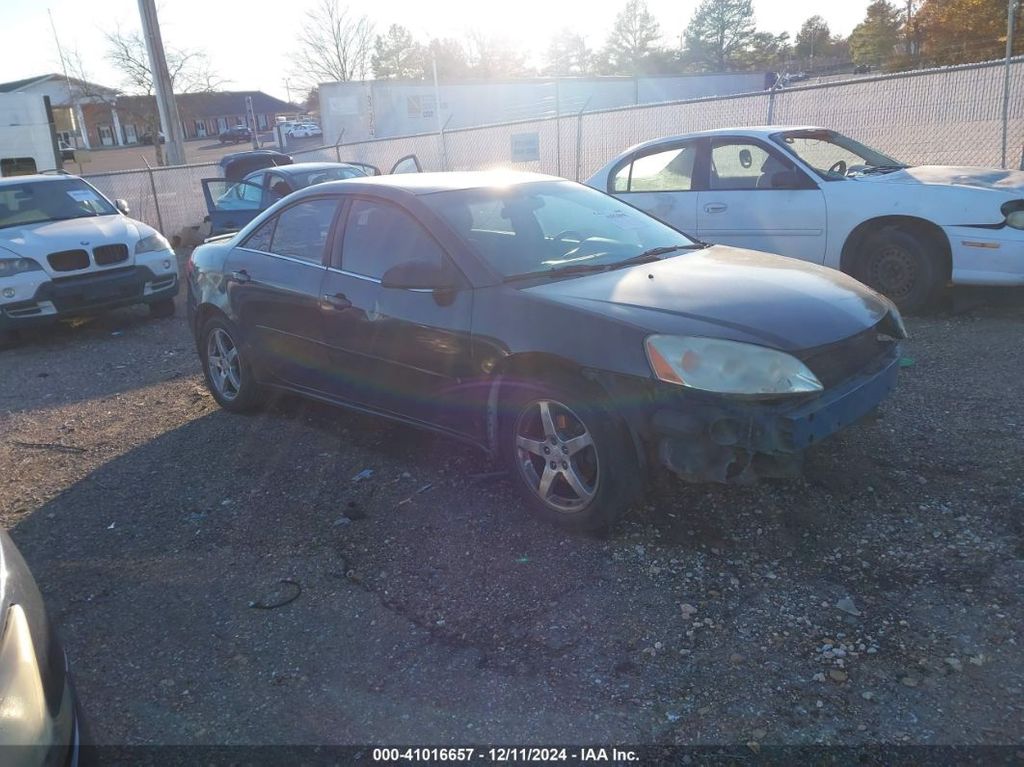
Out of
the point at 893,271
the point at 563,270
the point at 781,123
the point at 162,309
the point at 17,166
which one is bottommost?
the point at 162,309

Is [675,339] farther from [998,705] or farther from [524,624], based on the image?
[998,705]

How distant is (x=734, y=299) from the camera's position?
12.0 ft

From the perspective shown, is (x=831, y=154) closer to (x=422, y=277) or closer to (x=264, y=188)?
(x=422, y=277)

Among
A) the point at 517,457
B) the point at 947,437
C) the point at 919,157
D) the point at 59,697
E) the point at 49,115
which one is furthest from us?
the point at 49,115

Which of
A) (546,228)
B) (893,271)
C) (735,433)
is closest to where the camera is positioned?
(735,433)

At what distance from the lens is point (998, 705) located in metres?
2.50

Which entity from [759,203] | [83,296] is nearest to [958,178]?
[759,203]

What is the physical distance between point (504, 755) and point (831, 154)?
6916 millimetres

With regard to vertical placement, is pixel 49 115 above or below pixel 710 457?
above

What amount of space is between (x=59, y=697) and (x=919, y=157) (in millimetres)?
12239


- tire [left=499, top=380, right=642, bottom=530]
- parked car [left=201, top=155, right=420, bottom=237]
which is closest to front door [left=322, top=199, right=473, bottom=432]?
tire [left=499, top=380, right=642, bottom=530]

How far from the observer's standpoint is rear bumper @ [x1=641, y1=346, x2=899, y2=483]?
3244mm

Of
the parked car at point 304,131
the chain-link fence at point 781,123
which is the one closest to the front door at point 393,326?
the chain-link fence at point 781,123

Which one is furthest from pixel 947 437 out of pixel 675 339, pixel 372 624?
pixel 372 624
